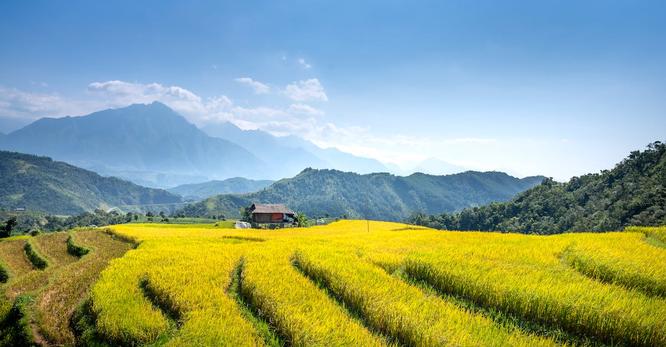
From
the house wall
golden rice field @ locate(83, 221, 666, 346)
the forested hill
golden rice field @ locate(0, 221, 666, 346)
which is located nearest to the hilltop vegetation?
golden rice field @ locate(0, 221, 666, 346)

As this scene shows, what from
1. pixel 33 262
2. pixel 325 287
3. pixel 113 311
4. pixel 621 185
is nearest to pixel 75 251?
pixel 33 262

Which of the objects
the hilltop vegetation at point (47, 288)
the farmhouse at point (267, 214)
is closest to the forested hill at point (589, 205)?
the farmhouse at point (267, 214)

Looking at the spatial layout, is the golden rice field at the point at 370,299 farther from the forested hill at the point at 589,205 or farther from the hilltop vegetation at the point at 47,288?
the forested hill at the point at 589,205

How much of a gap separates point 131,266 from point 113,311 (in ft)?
22.0

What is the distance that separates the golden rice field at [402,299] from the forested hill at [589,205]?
103411 millimetres

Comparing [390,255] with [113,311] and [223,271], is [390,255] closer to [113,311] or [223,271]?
[223,271]

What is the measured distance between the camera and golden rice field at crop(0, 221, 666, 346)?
31.9ft

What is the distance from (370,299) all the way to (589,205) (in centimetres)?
15806

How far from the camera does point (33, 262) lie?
3158 centimetres

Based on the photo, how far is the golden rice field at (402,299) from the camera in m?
9.63

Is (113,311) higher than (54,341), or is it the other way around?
(113,311)

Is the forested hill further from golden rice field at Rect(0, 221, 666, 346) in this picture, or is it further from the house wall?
golden rice field at Rect(0, 221, 666, 346)

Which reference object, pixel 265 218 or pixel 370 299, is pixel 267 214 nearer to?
pixel 265 218

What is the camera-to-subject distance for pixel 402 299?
39.0 ft
